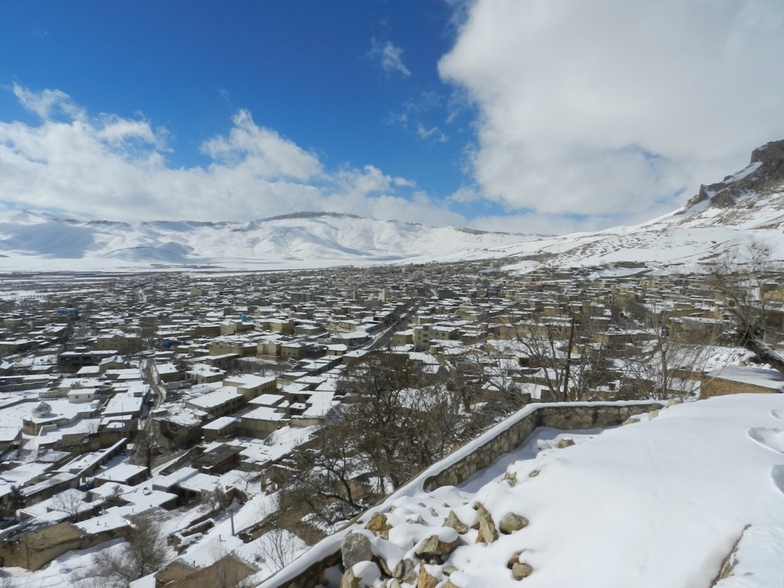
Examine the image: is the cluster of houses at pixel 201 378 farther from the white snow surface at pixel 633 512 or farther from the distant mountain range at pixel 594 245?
the distant mountain range at pixel 594 245

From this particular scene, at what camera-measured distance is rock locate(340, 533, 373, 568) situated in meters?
3.02

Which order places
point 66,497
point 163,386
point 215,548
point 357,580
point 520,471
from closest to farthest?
point 357,580
point 520,471
point 215,548
point 66,497
point 163,386

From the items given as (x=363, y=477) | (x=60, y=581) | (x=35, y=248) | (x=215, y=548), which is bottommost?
(x=60, y=581)

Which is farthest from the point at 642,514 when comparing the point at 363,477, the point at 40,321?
the point at 40,321

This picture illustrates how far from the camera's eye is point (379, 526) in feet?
11.0

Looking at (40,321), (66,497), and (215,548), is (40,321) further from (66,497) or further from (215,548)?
(215,548)

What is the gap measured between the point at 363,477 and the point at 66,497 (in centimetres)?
982

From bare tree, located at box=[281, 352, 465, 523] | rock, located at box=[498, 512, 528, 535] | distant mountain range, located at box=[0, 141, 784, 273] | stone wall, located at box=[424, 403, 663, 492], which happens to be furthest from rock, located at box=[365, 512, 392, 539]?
distant mountain range, located at box=[0, 141, 784, 273]

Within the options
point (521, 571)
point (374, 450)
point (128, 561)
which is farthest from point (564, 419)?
point (128, 561)

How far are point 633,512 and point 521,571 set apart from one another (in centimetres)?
77

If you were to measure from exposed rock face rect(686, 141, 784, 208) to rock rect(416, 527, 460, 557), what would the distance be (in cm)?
14984

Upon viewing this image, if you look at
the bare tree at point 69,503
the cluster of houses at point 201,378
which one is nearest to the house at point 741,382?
the cluster of houses at point 201,378

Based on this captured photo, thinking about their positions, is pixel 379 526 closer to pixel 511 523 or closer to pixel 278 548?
pixel 511 523

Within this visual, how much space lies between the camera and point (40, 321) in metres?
42.0
